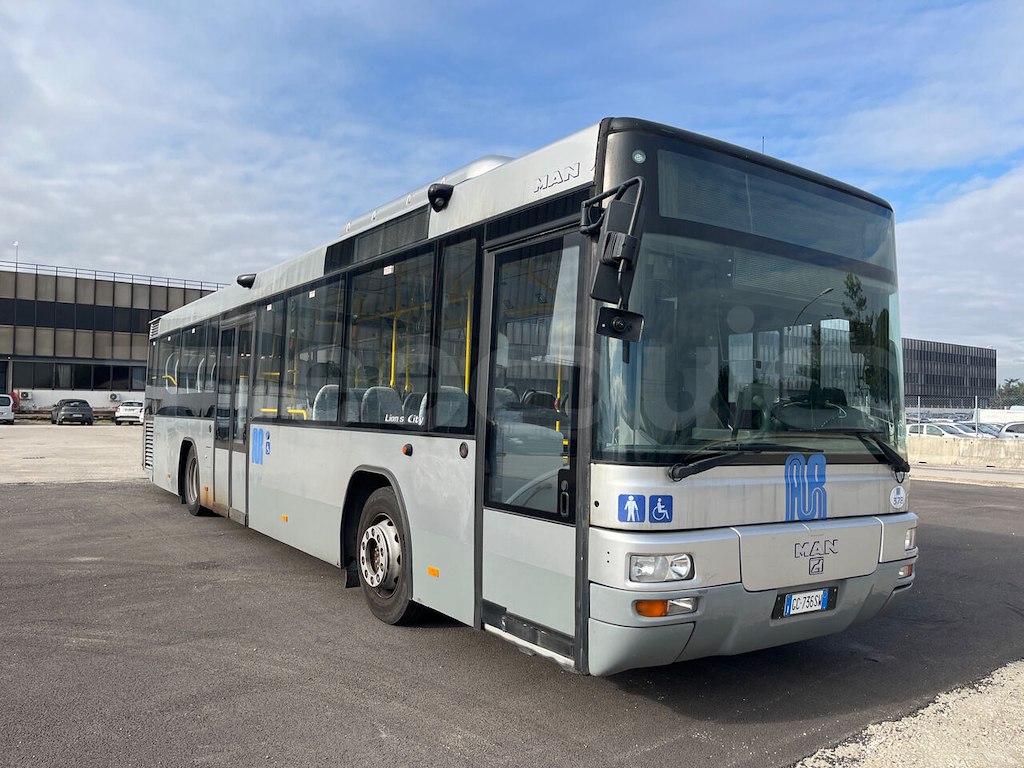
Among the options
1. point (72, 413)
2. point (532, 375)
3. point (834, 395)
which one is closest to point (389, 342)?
point (532, 375)

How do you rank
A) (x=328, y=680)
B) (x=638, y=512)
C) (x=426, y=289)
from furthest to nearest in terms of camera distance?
1. (x=426, y=289)
2. (x=328, y=680)
3. (x=638, y=512)

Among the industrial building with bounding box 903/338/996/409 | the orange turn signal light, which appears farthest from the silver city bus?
the industrial building with bounding box 903/338/996/409

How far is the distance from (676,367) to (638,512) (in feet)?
2.44

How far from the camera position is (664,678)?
5094mm

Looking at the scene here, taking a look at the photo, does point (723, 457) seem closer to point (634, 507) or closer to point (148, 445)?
point (634, 507)

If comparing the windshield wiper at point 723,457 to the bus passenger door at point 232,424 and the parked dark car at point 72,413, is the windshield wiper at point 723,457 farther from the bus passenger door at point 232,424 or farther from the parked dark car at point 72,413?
the parked dark car at point 72,413

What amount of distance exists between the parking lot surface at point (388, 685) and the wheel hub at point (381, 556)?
0.33 m

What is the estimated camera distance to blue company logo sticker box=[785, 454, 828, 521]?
447cm

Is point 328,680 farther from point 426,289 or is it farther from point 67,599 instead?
point 67,599

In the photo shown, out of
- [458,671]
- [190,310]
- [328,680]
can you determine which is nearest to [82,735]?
[328,680]

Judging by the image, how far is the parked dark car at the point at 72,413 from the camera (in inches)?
1780

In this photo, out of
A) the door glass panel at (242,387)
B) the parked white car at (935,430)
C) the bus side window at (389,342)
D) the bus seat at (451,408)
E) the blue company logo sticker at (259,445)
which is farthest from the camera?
the parked white car at (935,430)

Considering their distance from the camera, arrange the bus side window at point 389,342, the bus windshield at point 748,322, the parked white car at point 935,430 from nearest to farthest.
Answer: the bus windshield at point 748,322
the bus side window at point 389,342
the parked white car at point 935,430

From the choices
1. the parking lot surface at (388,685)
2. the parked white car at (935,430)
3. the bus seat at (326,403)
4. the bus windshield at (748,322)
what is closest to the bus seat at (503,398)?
the bus windshield at (748,322)
